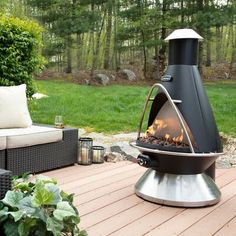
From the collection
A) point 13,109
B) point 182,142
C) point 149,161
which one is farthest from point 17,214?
point 13,109

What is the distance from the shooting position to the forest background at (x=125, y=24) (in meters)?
12.0

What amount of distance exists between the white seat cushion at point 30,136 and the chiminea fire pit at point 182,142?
1.09 meters

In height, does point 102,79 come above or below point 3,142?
above

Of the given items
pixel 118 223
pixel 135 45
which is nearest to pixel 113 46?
pixel 135 45

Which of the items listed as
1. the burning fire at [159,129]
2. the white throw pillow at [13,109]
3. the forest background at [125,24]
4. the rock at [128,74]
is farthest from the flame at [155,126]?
the rock at [128,74]

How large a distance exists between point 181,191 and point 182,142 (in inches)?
14.6

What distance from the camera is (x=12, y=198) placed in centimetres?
172

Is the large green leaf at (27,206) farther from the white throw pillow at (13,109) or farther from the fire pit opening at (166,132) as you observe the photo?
the white throw pillow at (13,109)

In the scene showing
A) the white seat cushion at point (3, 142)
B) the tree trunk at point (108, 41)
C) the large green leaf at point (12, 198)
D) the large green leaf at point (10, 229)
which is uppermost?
the tree trunk at point (108, 41)

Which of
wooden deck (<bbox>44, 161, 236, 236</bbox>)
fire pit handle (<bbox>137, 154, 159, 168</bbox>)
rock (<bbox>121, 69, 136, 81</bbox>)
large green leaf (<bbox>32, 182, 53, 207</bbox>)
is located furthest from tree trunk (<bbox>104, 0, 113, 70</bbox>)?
large green leaf (<bbox>32, 182, 53, 207</bbox>)

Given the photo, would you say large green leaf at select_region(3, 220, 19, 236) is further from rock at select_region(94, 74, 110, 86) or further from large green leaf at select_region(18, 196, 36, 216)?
rock at select_region(94, 74, 110, 86)

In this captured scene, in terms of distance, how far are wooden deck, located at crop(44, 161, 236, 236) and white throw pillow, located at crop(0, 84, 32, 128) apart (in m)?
0.61

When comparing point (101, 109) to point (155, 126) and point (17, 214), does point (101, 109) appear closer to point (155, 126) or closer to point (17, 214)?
point (155, 126)

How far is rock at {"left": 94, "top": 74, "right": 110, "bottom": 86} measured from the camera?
11641mm
